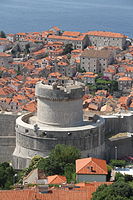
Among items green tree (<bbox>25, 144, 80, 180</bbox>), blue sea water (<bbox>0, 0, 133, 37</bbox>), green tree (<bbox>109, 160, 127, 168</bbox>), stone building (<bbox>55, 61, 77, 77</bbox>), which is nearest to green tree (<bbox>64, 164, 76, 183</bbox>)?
green tree (<bbox>25, 144, 80, 180</bbox>)

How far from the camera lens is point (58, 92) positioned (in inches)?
886

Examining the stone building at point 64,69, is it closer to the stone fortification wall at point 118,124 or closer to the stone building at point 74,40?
the stone building at point 74,40

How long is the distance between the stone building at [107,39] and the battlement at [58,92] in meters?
54.7

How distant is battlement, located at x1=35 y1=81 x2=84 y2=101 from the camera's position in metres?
22.6

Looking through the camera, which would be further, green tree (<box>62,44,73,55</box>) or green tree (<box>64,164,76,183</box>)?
green tree (<box>62,44,73,55</box>)

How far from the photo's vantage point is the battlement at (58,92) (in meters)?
22.6

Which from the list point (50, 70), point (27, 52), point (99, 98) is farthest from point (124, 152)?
point (27, 52)

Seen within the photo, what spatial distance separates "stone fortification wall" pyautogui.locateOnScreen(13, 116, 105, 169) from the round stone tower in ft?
1.51

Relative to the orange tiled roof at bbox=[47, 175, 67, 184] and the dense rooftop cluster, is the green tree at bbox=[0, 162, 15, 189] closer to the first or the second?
the orange tiled roof at bbox=[47, 175, 67, 184]

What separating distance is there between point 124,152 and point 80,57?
4322 cm

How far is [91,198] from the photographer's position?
1433cm

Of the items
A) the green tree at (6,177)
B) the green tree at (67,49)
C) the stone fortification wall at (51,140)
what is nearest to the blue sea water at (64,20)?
the green tree at (67,49)

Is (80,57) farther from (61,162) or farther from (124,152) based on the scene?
(61,162)

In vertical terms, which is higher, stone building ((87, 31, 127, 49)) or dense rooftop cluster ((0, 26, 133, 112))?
stone building ((87, 31, 127, 49))
